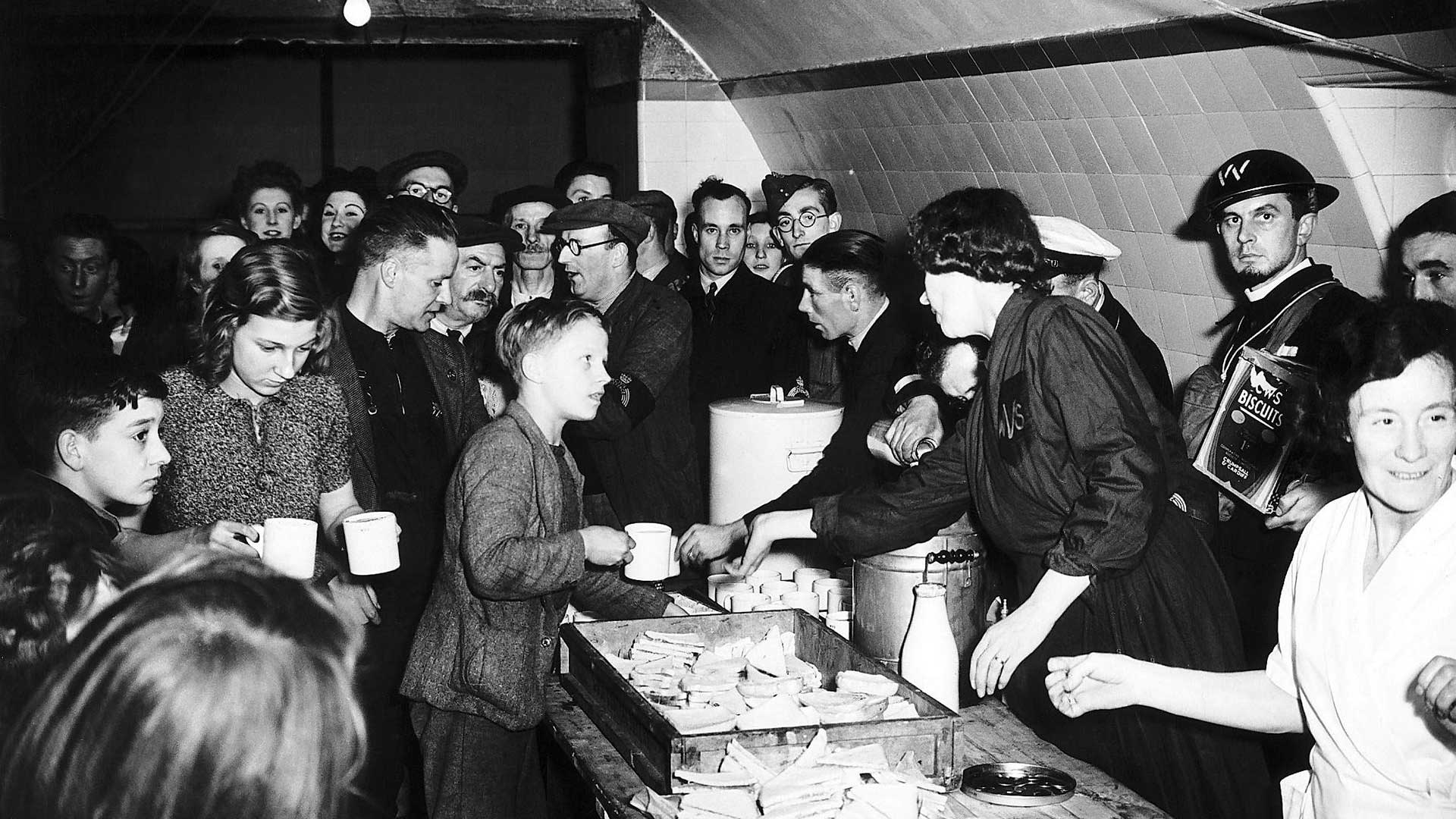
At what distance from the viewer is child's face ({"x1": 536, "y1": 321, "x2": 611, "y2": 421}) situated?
116 inches

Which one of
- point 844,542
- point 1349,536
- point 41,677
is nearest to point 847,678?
point 844,542

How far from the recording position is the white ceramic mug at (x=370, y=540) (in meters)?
2.90

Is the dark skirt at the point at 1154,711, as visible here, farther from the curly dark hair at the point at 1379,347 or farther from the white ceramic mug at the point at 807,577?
the curly dark hair at the point at 1379,347

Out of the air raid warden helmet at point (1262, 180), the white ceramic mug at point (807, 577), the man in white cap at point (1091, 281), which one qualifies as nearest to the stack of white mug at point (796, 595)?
the white ceramic mug at point (807, 577)

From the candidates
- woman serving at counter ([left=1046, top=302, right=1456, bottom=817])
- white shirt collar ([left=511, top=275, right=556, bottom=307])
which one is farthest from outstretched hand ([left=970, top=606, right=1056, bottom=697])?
white shirt collar ([left=511, top=275, right=556, bottom=307])

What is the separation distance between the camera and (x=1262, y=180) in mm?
3637

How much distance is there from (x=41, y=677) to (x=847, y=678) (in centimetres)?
175

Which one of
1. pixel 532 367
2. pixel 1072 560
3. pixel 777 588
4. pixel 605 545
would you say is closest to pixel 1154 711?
pixel 1072 560

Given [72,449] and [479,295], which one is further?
[479,295]

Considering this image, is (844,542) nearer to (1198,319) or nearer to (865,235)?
(865,235)

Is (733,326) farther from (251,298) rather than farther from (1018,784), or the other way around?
(1018,784)

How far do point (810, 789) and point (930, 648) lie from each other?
0.59 meters

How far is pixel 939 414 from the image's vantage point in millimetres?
3793

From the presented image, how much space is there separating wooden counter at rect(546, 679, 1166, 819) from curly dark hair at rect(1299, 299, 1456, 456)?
2.31 feet
